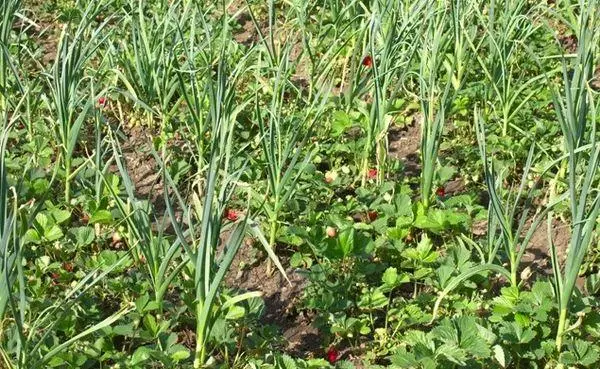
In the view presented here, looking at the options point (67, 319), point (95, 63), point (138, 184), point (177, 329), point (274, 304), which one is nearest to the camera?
point (67, 319)

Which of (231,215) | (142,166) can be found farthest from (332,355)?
(142,166)

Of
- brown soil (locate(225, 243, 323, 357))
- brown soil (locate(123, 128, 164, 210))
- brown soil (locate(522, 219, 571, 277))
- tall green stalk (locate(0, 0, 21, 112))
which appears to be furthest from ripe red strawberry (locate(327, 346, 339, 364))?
tall green stalk (locate(0, 0, 21, 112))

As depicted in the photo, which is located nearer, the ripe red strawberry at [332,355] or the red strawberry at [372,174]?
the ripe red strawberry at [332,355]

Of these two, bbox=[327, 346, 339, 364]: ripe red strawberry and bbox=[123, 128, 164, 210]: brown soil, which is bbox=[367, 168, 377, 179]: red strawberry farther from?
bbox=[327, 346, 339, 364]: ripe red strawberry

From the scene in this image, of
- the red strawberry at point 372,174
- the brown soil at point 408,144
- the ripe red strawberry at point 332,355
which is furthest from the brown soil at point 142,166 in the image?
the ripe red strawberry at point 332,355

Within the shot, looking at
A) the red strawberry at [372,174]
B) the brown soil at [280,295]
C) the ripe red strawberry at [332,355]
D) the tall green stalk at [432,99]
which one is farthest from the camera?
the red strawberry at [372,174]

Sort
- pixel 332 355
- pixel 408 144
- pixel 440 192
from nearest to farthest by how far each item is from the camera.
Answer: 1. pixel 332 355
2. pixel 440 192
3. pixel 408 144

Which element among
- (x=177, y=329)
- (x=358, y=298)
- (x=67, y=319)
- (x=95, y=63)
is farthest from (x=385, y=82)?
(x=95, y=63)

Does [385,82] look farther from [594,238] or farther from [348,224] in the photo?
[594,238]

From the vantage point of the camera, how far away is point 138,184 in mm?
3377

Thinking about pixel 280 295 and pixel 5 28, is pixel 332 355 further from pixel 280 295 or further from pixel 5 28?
pixel 5 28

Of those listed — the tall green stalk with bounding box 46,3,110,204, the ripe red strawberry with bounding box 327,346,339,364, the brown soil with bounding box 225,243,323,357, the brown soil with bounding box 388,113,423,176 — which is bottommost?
the brown soil with bounding box 225,243,323,357

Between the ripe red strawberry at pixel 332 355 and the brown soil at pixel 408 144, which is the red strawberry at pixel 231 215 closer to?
the ripe red strawberry at pixel 332 355

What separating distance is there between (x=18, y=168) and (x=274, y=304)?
1.03m
